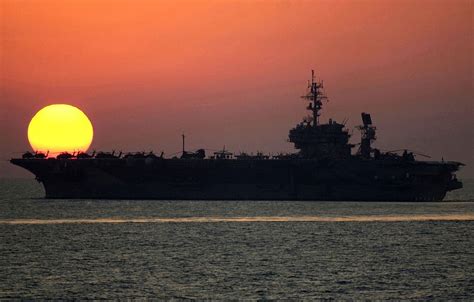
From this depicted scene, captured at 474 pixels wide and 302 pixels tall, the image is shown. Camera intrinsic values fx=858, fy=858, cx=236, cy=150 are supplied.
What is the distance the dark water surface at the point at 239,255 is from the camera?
32812 millimetres

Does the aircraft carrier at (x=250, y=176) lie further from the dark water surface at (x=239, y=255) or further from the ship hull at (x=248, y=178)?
the dark water surface at (x=239, y=255)

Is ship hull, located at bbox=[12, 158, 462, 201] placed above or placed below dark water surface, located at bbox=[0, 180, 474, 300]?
above

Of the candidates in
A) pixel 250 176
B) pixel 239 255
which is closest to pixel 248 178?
pixel 250 176

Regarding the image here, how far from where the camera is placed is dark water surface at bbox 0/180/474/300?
3281 centimetres

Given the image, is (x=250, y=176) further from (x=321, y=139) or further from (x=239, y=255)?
(x=239, y=255)

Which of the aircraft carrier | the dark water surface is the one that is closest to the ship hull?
A: the aircraft carrier

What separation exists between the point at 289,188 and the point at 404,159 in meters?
12.2

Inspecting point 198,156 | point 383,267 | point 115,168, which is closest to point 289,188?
point 198,156

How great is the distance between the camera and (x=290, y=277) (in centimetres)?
3581

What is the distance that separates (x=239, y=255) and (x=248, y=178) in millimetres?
44739

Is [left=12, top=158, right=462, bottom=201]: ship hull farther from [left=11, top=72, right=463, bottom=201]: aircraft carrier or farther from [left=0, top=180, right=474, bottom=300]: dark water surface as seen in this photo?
[left=0, top=180, right=474, bottom=300]: dark water surface

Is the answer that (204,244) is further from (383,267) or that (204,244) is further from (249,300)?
(249,300)

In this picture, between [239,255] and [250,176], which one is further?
[250,176]

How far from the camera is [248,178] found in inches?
3484
